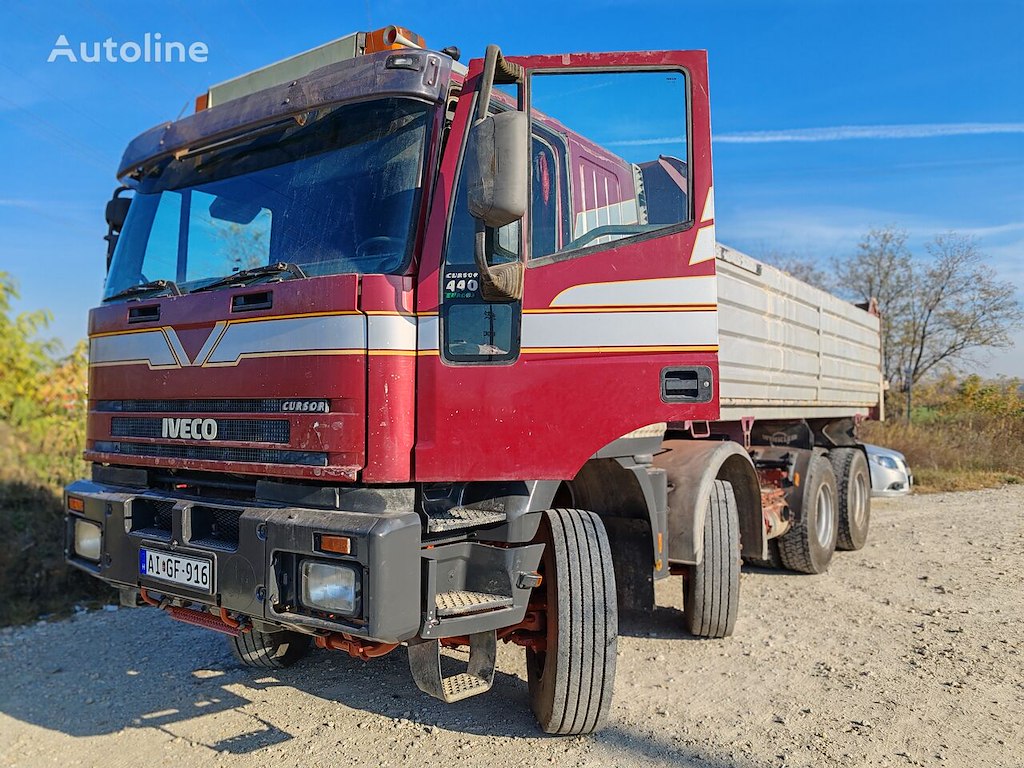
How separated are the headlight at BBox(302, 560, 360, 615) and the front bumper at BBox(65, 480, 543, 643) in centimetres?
2

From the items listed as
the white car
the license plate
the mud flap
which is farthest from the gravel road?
the white car

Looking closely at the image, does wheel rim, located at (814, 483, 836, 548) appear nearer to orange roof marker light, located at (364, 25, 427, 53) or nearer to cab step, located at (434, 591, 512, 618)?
cab step, located at (434, 591, 512, 618)

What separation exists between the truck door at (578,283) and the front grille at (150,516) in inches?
51.4

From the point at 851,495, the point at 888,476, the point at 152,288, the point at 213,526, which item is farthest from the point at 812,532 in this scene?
the point at 888,476

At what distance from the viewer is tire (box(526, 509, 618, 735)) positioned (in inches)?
136

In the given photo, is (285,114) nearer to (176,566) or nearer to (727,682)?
(176,566)

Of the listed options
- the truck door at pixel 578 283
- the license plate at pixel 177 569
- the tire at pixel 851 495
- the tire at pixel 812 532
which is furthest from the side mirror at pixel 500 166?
the tire at pixel 851 495

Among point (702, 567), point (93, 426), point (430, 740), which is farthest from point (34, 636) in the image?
point (702, 567)

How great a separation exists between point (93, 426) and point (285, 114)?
1875 millimetres

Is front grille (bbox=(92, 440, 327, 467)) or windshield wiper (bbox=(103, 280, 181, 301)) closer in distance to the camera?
front grille (bbox=(92, 440, 327, 467))

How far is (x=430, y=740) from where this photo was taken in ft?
11.9

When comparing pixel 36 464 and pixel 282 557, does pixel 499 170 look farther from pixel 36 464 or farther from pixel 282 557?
pixel 36 464

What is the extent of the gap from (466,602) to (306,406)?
1004 mm

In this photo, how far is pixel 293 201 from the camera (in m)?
3.42
